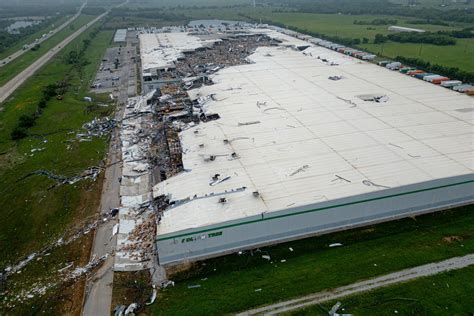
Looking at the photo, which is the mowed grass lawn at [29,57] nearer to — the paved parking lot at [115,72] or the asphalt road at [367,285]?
the paved parking lot at [115,72]

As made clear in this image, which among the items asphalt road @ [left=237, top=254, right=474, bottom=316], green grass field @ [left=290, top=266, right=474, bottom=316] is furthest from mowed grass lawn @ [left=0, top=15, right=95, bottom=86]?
green grass field @ [left=290, top=266, right=474, bottom=316]

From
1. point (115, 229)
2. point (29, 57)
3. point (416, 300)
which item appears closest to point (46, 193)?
point (115, 229)

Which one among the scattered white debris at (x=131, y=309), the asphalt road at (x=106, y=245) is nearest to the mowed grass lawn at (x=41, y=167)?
the asphalt road at (x=106, y=245)

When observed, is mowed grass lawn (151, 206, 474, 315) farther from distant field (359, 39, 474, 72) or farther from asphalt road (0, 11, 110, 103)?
asphalt road (0, 11, 110, 103)

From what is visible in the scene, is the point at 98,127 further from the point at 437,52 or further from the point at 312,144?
the point at 437,52

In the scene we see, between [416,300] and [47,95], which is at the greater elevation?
[47,95]
